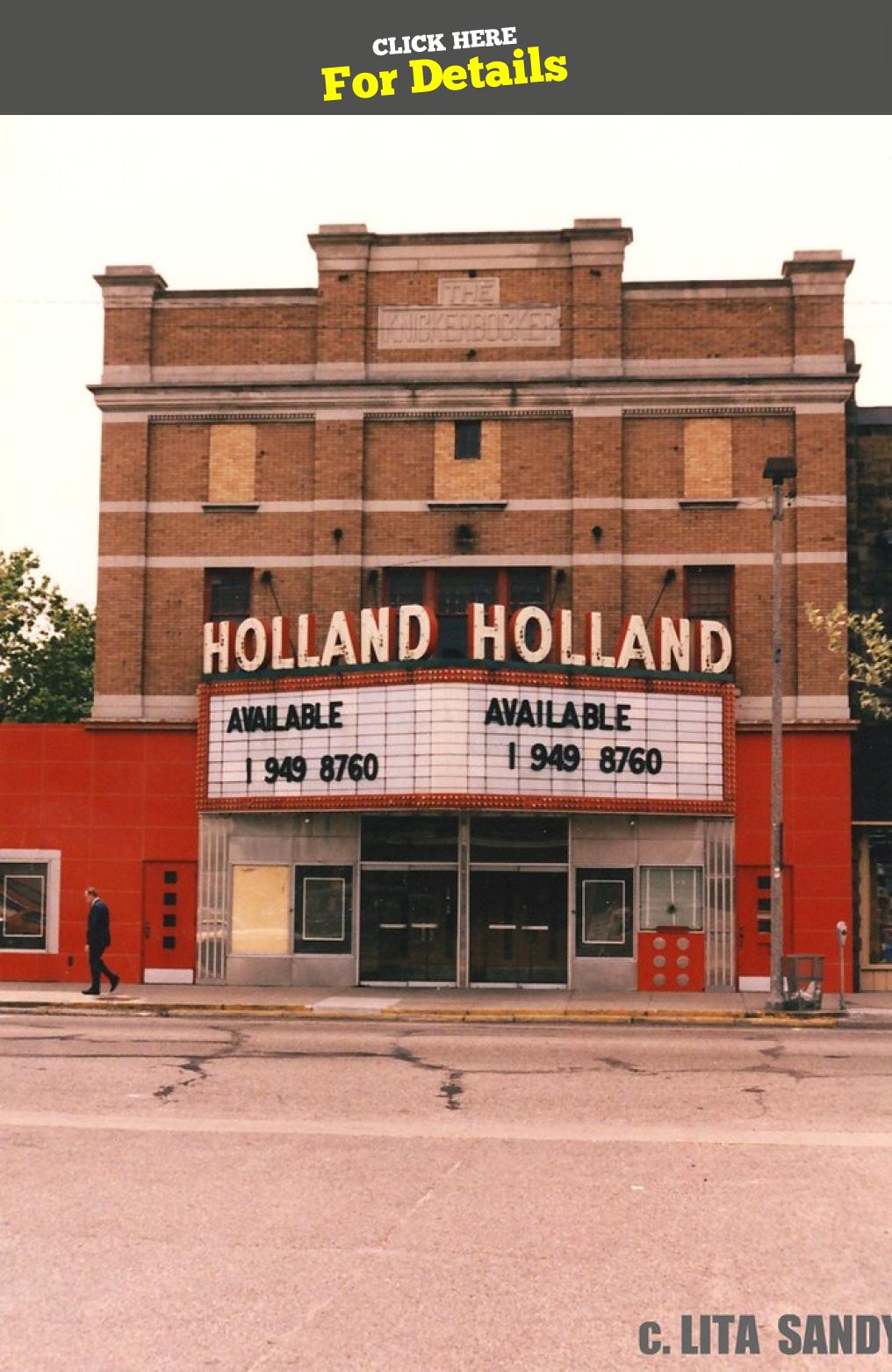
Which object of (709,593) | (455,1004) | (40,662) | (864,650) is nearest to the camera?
(455,1004)

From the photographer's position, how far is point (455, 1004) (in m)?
26.4

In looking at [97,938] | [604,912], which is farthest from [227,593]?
[604,912]

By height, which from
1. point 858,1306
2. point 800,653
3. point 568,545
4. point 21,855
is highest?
point 568,545

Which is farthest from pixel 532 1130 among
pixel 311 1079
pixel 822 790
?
pixel 822 790

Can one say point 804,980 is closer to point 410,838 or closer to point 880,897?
point 880,897

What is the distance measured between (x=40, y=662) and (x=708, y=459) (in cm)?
3497

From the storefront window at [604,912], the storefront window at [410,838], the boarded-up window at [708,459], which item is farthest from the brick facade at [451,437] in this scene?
the storefront window at [410,838]

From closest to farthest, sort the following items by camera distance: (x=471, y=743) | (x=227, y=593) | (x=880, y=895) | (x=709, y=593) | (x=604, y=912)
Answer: (x=471, y=743) → (x=604, y=912) → (x=880, y=895) → (x=709, y=593) → (x=227, y=593)

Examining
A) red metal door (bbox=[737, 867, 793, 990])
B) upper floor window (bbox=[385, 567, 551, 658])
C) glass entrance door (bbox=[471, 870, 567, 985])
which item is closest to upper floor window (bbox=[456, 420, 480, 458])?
upper floor window (bbox=[385, 567, 551, 658])

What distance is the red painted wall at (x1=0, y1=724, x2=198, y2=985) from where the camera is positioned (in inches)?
1193

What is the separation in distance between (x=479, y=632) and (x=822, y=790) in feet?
24.8

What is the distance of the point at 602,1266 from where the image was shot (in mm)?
9906

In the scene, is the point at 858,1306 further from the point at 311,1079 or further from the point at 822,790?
the point at 822,790

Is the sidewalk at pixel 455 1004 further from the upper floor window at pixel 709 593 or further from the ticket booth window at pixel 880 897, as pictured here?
the upper floor window at pixel 709 593
